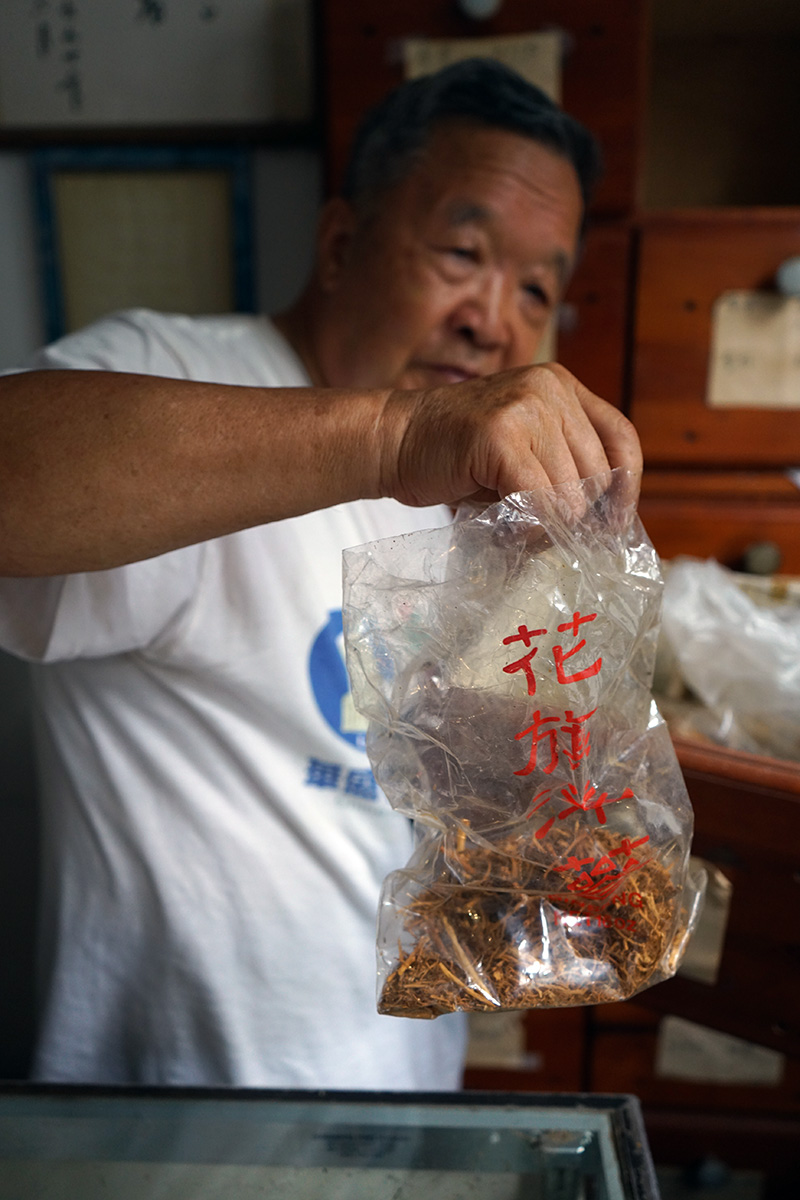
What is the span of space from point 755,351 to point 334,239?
671 mm

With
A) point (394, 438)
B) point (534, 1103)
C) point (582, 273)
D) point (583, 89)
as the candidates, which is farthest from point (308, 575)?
point (583, 89)

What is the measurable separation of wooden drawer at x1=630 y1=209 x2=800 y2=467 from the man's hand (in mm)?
800

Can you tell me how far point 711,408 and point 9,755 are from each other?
1.35m

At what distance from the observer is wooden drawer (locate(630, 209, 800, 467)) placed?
1.27 meters

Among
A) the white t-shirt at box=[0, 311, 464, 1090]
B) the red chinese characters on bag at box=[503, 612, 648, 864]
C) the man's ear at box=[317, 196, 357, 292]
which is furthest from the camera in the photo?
the man's ear at box=[317, 196, 357, 292]

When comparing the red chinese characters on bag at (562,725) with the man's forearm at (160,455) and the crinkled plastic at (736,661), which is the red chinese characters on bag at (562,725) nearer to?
the man's forearm at (160,455)

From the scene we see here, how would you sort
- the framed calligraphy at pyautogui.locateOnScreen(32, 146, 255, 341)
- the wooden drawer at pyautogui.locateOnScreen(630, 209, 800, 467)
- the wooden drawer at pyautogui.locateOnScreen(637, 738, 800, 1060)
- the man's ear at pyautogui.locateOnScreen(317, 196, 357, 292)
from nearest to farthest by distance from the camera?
the wooden drawer at pyautogui.locateOnScreen(637, 738, 800, 1060) → the man's ear at pyautogui.locateOnScreen(317, 196, 357, 292) → the wooden drawer at pyautogui.locateOnScreen(630, 209, 800, 467) → the framed calligraphy at pyautogui.locateOnScreen(32, 146, 255, 341)

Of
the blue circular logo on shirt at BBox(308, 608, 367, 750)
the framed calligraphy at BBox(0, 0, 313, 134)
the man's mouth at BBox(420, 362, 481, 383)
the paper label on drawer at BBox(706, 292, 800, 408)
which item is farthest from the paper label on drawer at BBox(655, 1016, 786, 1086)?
the framed calligraphy at BBox(0, 0, 313, 134)

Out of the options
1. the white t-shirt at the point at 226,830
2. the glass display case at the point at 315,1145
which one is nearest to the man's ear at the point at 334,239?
the white t-shirt at the point at 226,830

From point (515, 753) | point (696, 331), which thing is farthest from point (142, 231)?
point (515, 753)

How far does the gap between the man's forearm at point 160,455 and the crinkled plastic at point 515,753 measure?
9 cm

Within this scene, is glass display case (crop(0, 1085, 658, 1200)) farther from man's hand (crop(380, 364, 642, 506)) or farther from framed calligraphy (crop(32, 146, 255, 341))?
framed calligraphy (crop(32, 146, 255, 341))

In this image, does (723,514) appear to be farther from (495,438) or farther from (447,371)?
(495,438)

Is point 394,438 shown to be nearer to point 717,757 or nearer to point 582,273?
point 717,757
